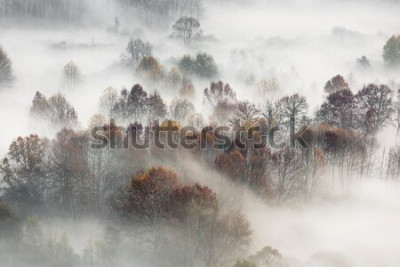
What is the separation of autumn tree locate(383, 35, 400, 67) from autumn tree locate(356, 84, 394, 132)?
39.2 m

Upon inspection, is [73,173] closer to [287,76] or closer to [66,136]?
[66,136]

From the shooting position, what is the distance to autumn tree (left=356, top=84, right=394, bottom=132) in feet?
206

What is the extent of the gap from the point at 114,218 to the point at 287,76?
6411 centimetres

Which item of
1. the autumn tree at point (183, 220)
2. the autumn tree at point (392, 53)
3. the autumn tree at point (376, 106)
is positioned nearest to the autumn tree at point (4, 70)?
the autumn tree at point (183, 220)

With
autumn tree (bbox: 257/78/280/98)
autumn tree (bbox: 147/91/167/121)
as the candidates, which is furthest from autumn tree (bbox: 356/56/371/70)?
autumn tree (bbox: 147/91/167/121)

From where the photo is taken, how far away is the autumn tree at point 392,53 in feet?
337

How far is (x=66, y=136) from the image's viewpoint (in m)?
53.4

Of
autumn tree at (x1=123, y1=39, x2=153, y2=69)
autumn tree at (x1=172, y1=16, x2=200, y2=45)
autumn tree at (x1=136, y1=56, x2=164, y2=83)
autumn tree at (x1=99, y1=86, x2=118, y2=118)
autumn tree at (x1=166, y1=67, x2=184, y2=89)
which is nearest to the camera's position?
autumn tree at (x1=99, y1=86, x2=118, y2=118)

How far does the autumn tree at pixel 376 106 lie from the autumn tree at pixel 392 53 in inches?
1544

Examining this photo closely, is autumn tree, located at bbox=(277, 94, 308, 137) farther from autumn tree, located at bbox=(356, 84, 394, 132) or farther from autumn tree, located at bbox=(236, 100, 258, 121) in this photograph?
autumn tree, located at bbox=(356, 84, 394, 132)

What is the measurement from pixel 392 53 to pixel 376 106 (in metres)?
42.8

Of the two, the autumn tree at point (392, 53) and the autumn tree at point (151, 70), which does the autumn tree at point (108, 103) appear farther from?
the autumn tree at point (392, 53)

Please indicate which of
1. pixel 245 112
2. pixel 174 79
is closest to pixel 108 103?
pixel 174 79

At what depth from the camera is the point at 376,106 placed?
218ft
